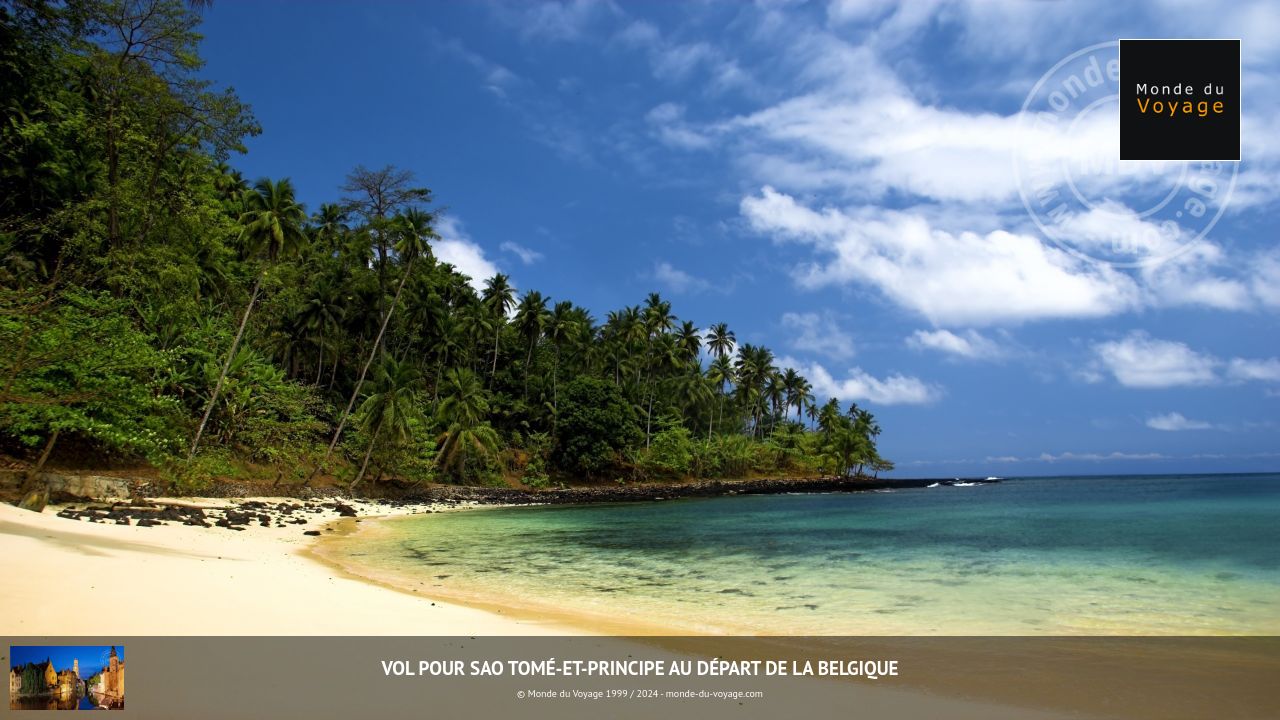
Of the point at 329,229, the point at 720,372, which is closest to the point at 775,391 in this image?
the point at 720,372

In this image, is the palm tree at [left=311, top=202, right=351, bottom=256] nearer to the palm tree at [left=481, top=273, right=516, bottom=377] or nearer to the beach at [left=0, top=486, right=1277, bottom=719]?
the palm tree at [left=481, top=273, right=516, bottom=377]

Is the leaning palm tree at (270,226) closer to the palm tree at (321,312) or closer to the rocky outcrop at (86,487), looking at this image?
the rocky outcrop at (86,487)

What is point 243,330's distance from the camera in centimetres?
2988

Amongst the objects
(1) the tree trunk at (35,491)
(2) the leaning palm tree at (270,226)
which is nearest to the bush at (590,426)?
(2) the leaning palm tree at (270,226)

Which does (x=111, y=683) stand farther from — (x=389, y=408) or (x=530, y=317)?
(x=530, y=317)

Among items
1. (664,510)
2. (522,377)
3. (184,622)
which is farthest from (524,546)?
(522,377)

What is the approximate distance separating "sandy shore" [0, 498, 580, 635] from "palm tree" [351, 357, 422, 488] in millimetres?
25492

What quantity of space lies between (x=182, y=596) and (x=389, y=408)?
32226 millimetres

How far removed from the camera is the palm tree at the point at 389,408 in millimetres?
38344

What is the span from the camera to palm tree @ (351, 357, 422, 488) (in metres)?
38.3

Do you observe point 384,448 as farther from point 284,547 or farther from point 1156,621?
point 1156,621

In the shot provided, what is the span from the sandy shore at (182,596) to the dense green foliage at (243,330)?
3332mm

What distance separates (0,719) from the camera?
3.83 m

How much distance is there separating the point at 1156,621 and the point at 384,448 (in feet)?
129
